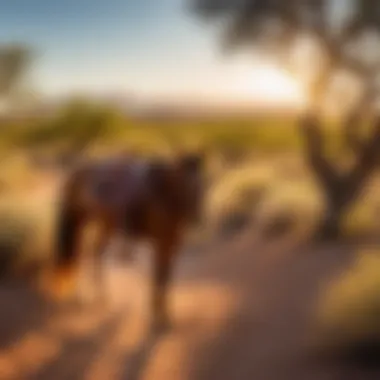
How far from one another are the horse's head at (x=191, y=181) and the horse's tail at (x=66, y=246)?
0.67 ft

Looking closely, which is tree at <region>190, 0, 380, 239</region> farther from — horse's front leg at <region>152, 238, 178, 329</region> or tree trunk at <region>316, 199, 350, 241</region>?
horse's front leg at <region>152, 238, 178, 329</region>

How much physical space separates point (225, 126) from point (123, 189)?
23 centimetres

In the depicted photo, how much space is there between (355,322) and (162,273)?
37 cm

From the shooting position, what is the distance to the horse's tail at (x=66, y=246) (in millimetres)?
1316

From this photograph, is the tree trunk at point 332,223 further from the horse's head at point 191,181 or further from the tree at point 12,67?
the tree at point 12,67

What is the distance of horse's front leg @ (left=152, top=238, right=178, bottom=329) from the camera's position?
1.31m

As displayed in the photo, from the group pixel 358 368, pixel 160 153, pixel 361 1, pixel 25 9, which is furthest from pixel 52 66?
pixel 358 368

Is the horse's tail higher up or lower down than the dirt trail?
higher up

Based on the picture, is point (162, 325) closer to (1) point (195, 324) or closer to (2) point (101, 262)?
(1) point (195, 324)

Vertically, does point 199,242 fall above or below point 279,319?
above

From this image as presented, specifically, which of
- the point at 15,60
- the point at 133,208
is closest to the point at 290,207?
the point at 133,208

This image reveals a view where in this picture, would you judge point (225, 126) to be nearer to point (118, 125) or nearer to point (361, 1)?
point (118, 125)

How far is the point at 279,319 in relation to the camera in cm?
130

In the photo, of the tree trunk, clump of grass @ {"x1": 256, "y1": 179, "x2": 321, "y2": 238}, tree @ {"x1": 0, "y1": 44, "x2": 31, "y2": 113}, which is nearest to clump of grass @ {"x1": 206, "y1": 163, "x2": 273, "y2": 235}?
clump of grass @ {"x1": 256, "y1": 179, "x2": 321, "y2": 238}
